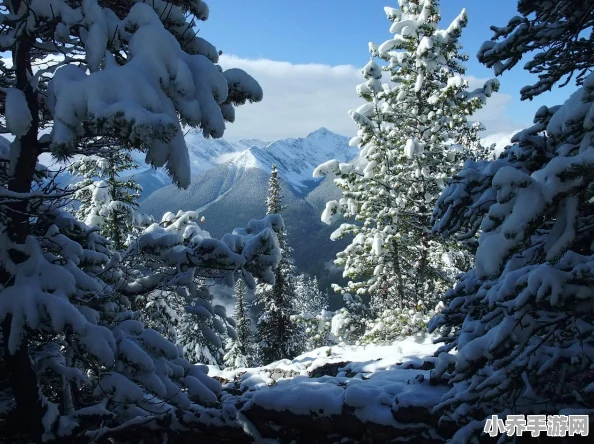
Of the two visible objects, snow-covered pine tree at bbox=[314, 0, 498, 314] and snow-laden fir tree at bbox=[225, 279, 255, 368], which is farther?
snow-laden fir tree at bbox=[225, 279, 255, 368]

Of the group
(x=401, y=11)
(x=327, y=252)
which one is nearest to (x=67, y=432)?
(x=401, y=11)

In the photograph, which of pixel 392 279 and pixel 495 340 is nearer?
pixel 495 340

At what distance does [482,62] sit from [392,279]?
10.2m

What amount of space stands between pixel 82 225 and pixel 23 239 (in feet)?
4.05

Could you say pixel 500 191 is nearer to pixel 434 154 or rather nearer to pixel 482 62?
pixel 482 62

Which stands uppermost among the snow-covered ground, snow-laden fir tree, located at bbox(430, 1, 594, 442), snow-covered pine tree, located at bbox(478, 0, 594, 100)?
snow-covered pine tree, located at bbox(478, 0, 594, 100)

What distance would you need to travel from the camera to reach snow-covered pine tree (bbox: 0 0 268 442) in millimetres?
3180

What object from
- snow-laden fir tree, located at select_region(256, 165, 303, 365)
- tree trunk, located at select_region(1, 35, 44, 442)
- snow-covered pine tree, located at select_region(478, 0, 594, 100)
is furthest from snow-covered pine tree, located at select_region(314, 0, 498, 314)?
snow-laden fir tree, located at select_region(256, 165, 303, 365)

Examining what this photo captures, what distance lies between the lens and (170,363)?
5.14 m

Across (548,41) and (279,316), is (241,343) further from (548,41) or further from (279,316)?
(548,41)

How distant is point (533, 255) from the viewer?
13.0ft

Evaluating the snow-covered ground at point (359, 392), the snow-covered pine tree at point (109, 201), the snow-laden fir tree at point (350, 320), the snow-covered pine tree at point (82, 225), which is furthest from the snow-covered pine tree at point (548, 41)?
the snow-covered pine tree at point (109, 201)

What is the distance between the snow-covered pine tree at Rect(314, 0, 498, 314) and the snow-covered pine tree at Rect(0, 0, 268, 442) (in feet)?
25.6

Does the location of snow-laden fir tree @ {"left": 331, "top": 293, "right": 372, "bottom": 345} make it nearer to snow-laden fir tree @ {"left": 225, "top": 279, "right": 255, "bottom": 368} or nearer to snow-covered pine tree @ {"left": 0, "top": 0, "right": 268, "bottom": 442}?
snow-covered pine tree @ {"left": 0, "top": 0, "right": 268, "bottom": 442}
